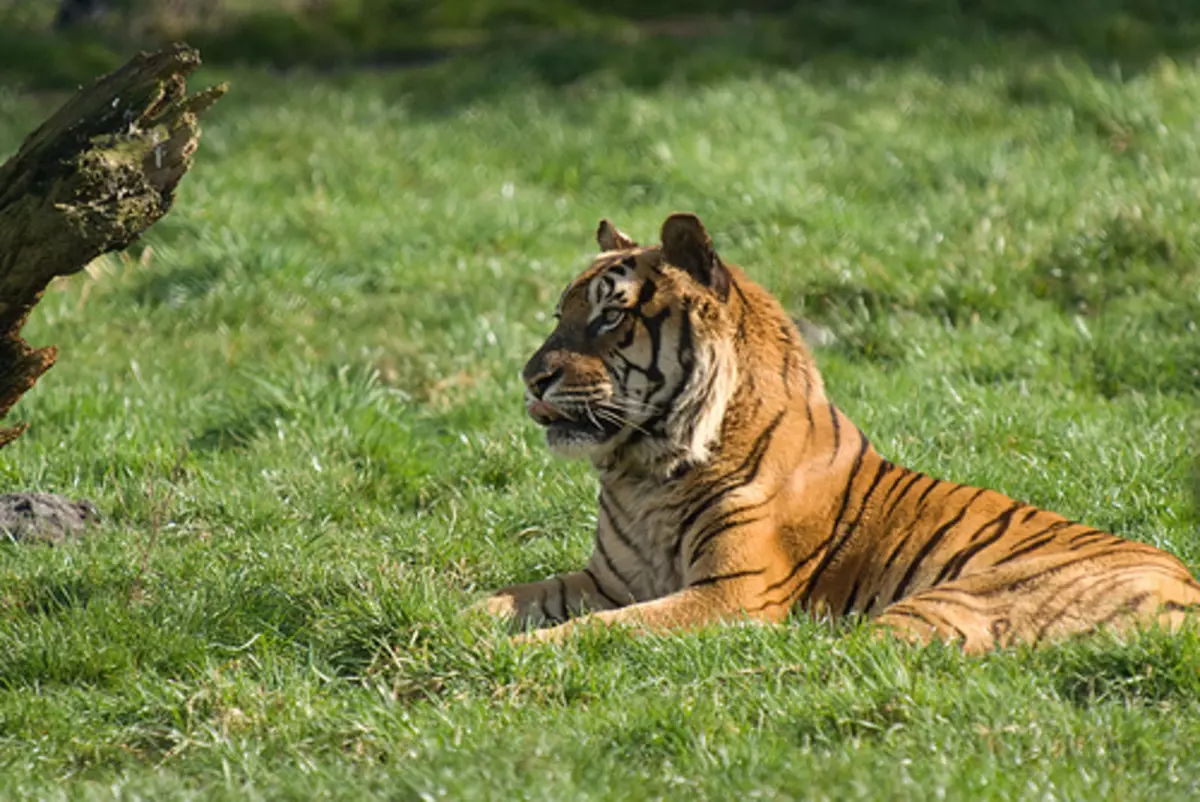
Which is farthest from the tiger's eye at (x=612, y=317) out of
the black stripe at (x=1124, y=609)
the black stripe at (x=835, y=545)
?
the black stripe at (x=1124, y=609)

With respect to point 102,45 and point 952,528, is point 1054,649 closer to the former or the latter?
point 952,528

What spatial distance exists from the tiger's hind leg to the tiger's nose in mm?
1300

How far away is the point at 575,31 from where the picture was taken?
1620cm

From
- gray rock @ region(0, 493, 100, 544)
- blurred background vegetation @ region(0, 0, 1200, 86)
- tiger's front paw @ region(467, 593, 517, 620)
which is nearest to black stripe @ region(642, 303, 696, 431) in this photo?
tiger's front paw @ region(467, 593, 517, 620)

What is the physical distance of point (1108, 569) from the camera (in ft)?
16.4

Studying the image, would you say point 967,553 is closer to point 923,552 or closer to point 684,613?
point 923,552

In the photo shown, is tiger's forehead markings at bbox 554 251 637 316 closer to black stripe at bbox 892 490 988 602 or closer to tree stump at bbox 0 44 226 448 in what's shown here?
black stripe at bbox 892 490 988 602

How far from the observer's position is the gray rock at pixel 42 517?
6.18m

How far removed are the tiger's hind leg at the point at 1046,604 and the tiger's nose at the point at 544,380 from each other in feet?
4.26

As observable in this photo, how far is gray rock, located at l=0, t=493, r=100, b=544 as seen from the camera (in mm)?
6184

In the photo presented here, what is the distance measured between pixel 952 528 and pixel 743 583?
0.71m

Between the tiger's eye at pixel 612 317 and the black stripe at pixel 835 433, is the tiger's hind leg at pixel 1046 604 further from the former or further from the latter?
the tiger's eye at pixel 612 317

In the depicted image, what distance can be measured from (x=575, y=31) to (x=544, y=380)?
11313mm

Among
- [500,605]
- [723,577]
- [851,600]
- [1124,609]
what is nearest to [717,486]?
[723,577]
